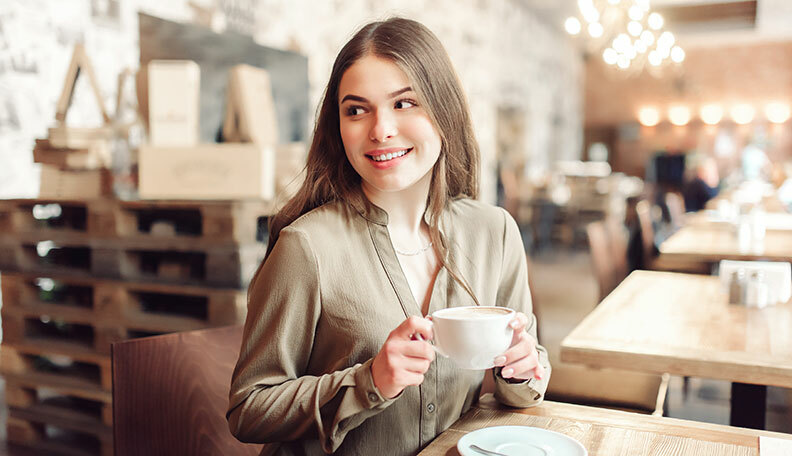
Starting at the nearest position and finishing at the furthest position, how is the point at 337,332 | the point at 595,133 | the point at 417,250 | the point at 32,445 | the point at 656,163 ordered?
the point at 337,332 < the point at 417,250 < the point at 32,445 < the point at 656,163 < the point at 595,133

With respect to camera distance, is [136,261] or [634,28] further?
[634,28]

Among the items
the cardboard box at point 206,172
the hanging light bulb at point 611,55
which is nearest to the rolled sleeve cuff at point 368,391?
the cardboard box at point 206,172

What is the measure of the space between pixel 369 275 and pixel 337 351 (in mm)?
142

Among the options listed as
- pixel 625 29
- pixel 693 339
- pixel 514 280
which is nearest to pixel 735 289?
pixel 693 339

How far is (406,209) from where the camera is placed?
50.8 inches

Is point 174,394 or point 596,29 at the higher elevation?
point 596,29

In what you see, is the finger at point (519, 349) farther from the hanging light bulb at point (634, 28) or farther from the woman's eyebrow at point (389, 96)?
the hanging light bulb at point (634, 28)

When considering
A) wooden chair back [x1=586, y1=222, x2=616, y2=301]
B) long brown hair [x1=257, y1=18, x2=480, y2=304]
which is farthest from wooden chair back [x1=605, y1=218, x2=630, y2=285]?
long brown hair [x1=257, y1=18, x2=480, y2=304]

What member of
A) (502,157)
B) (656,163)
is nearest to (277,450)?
(502,157)

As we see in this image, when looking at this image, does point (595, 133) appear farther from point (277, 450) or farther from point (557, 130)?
point (277, 450)

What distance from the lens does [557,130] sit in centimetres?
1443

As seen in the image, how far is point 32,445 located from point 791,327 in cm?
271

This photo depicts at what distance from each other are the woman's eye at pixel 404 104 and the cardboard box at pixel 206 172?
1308 mm

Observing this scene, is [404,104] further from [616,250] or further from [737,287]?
[616,250]
